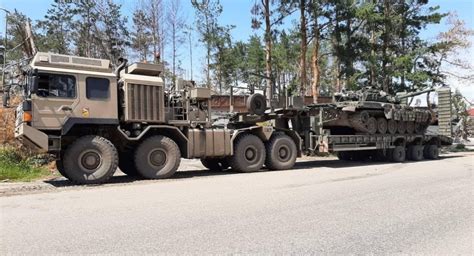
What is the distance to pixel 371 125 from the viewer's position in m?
18.5

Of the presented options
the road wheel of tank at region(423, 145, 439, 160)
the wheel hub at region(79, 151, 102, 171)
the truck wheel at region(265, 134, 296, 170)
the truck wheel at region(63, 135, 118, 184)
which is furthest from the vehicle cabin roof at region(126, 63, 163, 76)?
the road wheel of tank at region(423, 145, 439, 160)

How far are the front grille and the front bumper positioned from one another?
7.36ft

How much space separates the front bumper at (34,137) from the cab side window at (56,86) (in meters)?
0.91

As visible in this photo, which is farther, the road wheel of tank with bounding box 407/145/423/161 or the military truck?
the road wheel of tank with bounding box 407/145/423/161

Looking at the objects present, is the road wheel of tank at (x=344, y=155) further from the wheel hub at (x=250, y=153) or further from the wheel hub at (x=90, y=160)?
the wheel hub at (x=90, y=160)

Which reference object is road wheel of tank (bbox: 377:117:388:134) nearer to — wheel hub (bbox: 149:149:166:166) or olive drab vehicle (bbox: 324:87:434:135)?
olive drab vehicle (bbox: 324:87:434:135)

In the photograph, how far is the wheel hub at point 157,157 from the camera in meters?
→ 13.2

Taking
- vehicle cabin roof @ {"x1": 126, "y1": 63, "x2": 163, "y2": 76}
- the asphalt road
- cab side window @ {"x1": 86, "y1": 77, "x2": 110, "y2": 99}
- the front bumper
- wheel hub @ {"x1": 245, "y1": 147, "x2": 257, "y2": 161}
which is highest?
vehicle cabin roof @ {"x1": 126, "y1": 63, "x2": 163, "y2": 76}

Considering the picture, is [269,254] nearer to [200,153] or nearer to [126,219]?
[126,219]

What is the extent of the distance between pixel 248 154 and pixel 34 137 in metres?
6.75

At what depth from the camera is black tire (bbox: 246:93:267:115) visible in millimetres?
16047

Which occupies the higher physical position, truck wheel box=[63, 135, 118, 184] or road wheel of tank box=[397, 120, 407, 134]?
road wheel of tank box=[397, 120, 407, 134]

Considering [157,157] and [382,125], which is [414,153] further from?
[157,157]

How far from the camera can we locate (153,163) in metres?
13.2
